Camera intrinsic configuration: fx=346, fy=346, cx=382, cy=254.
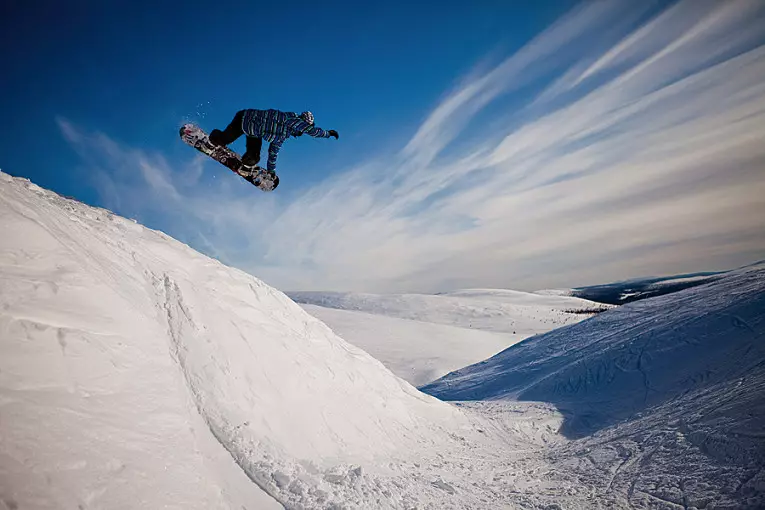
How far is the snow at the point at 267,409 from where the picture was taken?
10.5 feet

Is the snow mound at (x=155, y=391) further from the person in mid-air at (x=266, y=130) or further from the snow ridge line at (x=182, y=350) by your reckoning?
the person in mid-air at (x=266, y=130)

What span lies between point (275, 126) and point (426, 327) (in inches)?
1084

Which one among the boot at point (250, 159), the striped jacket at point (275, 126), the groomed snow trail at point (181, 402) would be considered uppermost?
the striped jacket at point (275, 126)

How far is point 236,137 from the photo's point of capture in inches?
324

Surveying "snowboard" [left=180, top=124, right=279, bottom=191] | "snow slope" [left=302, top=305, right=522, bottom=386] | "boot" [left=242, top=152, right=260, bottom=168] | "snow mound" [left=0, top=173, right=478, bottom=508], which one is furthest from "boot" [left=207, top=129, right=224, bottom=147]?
"snow slope" [left=302, top=305, right=522, bottom=386]

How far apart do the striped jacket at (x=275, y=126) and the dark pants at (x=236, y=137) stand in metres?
0.22

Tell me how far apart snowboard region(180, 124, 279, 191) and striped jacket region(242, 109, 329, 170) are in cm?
101

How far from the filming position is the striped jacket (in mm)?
7590

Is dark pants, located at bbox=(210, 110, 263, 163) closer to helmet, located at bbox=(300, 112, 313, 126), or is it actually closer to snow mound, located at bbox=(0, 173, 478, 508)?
helmet, located at bbox=(300, 112, 313, 126)

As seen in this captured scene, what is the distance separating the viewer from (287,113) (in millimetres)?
7594

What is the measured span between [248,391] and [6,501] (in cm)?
340

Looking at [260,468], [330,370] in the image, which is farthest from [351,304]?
[260,468]

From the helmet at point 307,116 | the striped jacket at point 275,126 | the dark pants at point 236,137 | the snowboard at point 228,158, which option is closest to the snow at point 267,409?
the snowboard at point 228,158

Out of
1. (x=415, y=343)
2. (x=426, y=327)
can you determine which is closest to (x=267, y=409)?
(x=415, y=343)
